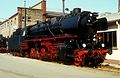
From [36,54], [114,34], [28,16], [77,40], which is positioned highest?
[28,16]

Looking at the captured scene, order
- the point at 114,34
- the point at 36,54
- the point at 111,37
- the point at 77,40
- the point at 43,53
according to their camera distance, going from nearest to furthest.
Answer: the point at 77,40, the point at 114,34, the point at 111,37, the point at 43,53, the point at 36,54

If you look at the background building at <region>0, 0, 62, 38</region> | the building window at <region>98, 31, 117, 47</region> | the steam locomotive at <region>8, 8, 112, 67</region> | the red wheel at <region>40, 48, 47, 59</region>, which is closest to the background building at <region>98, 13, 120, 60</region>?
the building window at <region>98, 31, 117, 47</region>

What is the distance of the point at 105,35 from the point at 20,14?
125 feet

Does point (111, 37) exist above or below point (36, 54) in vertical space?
above

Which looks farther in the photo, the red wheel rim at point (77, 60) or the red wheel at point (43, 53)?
the red wheel at point (43, 53)

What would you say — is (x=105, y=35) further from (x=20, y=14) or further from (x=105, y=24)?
(x=20, y=14)

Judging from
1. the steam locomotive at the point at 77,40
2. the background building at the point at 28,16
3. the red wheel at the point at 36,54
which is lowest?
the red wheel at the point at 36,54

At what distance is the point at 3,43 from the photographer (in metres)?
46.0

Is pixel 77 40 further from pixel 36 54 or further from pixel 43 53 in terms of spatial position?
pixel 36 54

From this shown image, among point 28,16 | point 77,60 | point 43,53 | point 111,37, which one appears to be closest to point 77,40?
point 77,60

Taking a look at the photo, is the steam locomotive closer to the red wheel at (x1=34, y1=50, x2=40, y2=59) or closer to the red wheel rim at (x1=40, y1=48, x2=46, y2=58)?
the red wheel rim at (x1=40, y1=48, x2=46, y2=58)

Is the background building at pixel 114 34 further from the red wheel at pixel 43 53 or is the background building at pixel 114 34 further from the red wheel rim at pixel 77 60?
the red wheel at pixel 43 53

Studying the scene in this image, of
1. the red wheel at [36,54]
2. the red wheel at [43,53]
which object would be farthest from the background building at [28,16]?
the red wheel at [43,53]

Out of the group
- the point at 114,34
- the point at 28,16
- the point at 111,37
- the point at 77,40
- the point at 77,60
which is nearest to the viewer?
the point at 77,60
